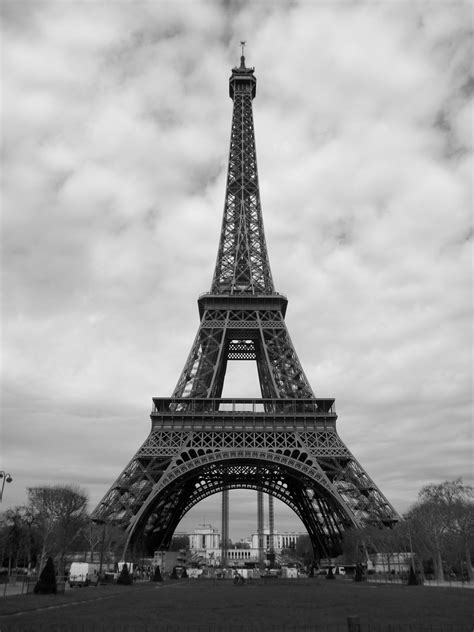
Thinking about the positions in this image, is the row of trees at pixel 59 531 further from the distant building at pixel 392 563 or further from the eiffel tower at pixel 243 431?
the distant building at pixel 392 563

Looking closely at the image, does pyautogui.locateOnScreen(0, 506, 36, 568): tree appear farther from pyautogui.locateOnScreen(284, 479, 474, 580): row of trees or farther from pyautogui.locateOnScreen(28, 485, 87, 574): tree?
pyautogui.locateOnScreen(284, 479, 474, 580): row of trees

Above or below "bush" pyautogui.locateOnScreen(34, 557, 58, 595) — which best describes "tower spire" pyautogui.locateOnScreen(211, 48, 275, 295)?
above

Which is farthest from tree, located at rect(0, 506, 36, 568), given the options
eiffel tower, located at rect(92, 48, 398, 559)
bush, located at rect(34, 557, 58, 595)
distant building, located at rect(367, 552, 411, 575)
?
distant building, located at rect(367, 552, 411, 575)

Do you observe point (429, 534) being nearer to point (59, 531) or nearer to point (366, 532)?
point (366, 532)

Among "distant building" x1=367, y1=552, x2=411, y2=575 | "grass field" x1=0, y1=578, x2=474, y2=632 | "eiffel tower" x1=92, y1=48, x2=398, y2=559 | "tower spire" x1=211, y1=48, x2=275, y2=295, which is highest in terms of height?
"tower spire" x1=211, y1=48, x2=275, y2=295

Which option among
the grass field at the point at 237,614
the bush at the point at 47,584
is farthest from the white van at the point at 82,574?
the grass field at the point at 237,614
